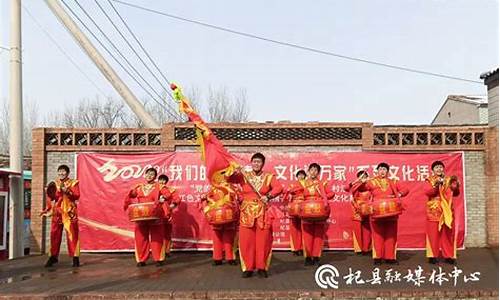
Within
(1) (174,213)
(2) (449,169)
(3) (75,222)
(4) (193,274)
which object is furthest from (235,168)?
(2) (449,169)

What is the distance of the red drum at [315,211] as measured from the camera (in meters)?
8.04

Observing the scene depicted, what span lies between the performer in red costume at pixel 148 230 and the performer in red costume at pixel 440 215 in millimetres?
3912

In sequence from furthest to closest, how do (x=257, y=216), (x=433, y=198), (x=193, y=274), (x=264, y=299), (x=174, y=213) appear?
(x=174, y=213) < (x=433, y=198) < (x=193, y=274) < (x=257, y=216) < (x=264, y=299)

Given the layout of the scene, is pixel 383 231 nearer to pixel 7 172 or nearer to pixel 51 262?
pixel 51 262

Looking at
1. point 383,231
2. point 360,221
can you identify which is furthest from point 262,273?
point 360,221

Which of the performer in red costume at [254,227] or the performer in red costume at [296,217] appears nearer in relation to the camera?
the performer in red costume at [254,227]

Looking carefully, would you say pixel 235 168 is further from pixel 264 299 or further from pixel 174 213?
pixel 174 213

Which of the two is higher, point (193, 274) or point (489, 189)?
point (489, 189)

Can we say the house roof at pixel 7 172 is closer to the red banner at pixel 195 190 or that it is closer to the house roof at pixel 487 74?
the red banner at pixel 195 190

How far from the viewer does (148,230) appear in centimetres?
860

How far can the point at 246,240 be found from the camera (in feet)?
22.9

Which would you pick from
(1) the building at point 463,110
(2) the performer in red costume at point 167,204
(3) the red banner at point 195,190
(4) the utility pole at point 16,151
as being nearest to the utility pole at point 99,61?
(4) the utility pole at point 16,151

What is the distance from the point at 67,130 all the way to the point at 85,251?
2228mm

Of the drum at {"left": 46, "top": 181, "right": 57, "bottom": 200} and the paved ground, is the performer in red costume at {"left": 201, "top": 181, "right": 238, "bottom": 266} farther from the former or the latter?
the drum at {"left": 46, "top": 181, "right": 57, "bottom": 200}
